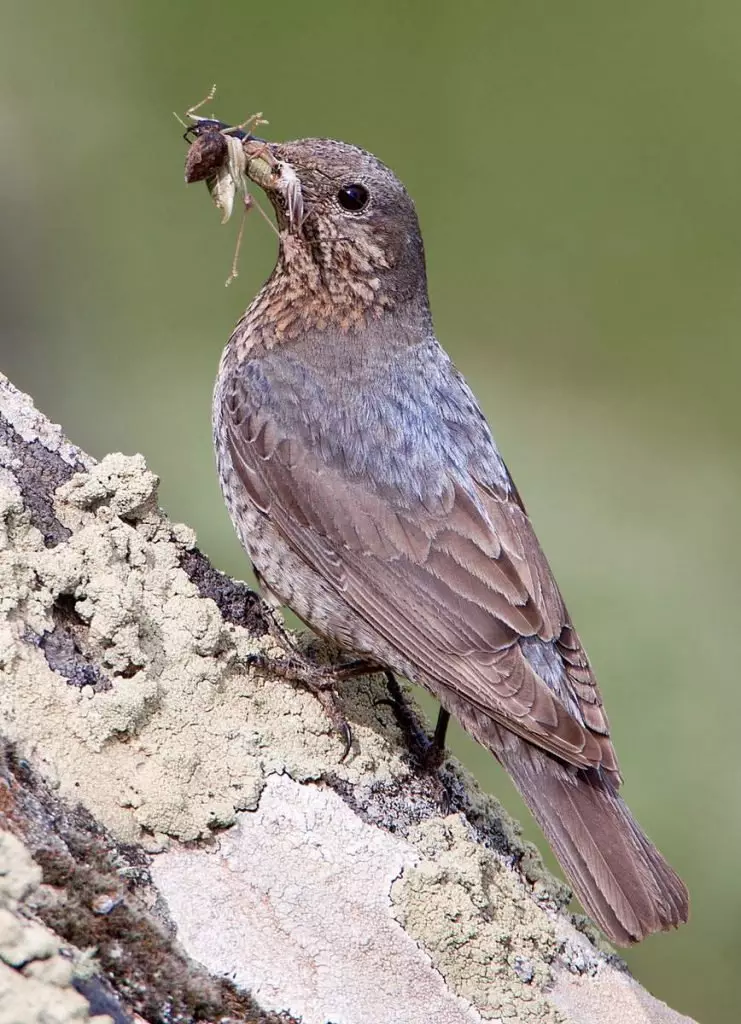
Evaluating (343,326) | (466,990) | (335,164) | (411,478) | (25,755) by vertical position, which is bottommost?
(25,755)

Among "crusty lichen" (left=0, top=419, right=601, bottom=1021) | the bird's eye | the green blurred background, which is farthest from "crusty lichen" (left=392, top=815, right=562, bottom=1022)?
the green blurred background

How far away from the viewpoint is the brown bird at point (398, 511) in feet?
14.5

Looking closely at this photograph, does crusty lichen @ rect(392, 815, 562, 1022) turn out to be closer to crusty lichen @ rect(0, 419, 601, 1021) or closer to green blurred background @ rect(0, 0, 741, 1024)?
crusty lichen @ rect(0, 419, 601, 1021)

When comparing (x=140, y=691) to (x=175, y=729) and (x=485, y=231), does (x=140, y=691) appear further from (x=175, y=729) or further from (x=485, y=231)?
(x=485, y=231)

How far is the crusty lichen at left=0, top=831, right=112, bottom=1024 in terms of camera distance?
283 cm

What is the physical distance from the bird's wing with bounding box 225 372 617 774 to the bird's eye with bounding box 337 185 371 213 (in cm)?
88

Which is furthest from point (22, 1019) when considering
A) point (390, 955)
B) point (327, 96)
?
point (327, 96)

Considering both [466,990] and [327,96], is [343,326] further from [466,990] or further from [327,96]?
[327,96]

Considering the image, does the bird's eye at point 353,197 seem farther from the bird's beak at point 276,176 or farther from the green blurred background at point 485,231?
the green blurred background at point 485,231

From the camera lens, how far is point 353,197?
539cm

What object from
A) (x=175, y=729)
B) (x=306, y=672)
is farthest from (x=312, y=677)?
(x=175, y=729)

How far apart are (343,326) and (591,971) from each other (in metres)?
2.57

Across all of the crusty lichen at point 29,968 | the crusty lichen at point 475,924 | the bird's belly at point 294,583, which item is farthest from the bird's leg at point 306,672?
the crusty lichen at point 29,968

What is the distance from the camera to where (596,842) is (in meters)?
4.34
